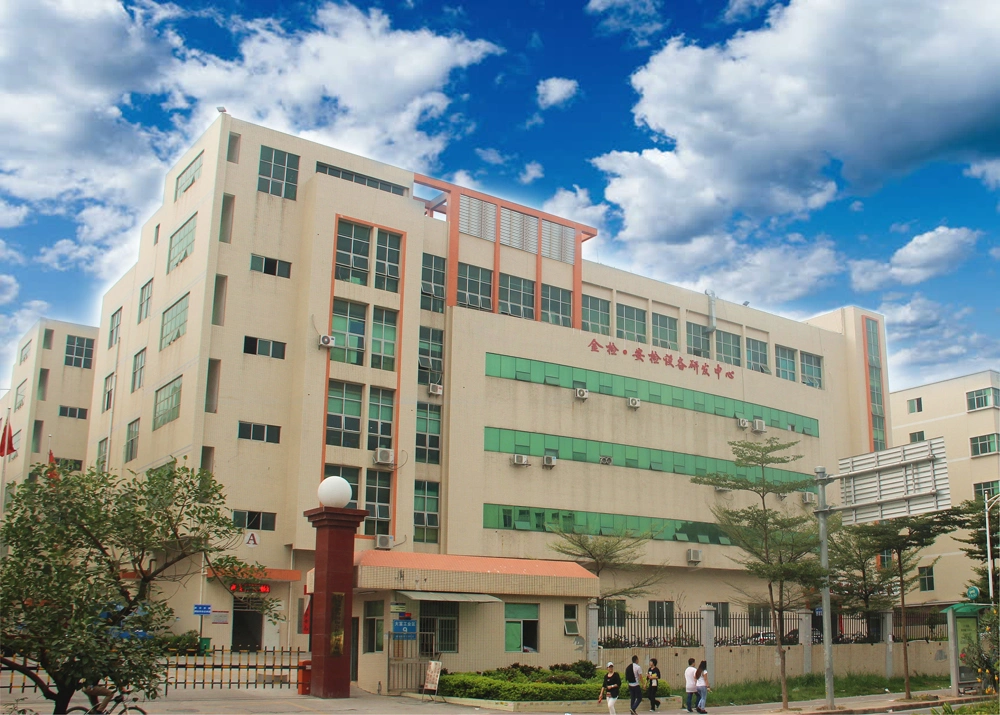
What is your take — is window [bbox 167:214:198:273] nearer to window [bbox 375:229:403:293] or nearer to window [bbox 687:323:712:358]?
window [bbox 375:229:403:293]

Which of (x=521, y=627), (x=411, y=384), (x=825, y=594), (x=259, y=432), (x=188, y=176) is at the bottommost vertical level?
(x=521, y=627)

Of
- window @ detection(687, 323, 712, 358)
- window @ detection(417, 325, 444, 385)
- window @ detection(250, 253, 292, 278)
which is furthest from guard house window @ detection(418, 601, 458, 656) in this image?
window @ detection(687, 323, 712, 358)

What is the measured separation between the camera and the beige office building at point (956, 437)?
58.4 m

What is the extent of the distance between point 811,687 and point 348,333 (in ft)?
67.1

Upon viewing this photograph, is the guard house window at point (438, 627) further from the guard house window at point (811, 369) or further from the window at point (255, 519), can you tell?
the guard house window at point (811, 369)

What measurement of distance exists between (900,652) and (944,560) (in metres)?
26.0

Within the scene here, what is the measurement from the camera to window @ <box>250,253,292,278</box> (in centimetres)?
3719

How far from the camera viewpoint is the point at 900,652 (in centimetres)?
3603

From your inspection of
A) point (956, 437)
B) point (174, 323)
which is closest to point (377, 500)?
point (174, 323)

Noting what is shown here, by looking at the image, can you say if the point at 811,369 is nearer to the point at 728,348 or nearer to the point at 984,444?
the point at 728,348

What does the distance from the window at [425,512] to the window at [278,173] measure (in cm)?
1250

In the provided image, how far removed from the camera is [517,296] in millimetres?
43219

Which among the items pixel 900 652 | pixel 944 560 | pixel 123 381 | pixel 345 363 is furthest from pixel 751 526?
pixel 944 560

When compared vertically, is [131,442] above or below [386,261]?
below
